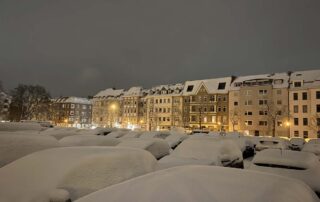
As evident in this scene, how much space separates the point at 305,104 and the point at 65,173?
201 ft

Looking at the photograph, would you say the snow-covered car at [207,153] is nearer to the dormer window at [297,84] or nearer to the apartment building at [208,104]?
the dormer window at [297,84]

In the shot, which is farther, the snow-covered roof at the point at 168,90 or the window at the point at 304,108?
the snow-covered roof at the point at 168,90

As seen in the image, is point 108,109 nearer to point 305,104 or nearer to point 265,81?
point 265,81

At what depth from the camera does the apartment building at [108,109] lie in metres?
98.5

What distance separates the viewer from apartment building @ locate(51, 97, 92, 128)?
116287mm

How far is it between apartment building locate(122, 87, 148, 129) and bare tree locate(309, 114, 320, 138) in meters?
49.1

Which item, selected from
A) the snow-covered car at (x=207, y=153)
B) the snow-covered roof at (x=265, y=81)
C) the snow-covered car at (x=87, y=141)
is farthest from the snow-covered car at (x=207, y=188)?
the snow-covered roof at (x=265, y=81)

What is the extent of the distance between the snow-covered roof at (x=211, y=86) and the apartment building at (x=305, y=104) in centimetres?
1628

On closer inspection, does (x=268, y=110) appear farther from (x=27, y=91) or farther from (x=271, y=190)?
(x=271, y=190)

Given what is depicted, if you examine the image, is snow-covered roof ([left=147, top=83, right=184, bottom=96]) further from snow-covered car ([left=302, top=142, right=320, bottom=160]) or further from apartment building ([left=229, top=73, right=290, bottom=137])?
snow-covered car ([left=302, top=142, right=320, bottom=160])

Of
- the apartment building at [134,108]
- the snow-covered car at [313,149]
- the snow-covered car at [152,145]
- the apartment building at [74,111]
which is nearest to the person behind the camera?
the snow-covered car at [152,145]

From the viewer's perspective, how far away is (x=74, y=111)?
12306cm

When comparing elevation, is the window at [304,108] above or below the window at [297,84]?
below

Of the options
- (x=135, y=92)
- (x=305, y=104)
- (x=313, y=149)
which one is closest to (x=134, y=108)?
(x=135, y=92)
